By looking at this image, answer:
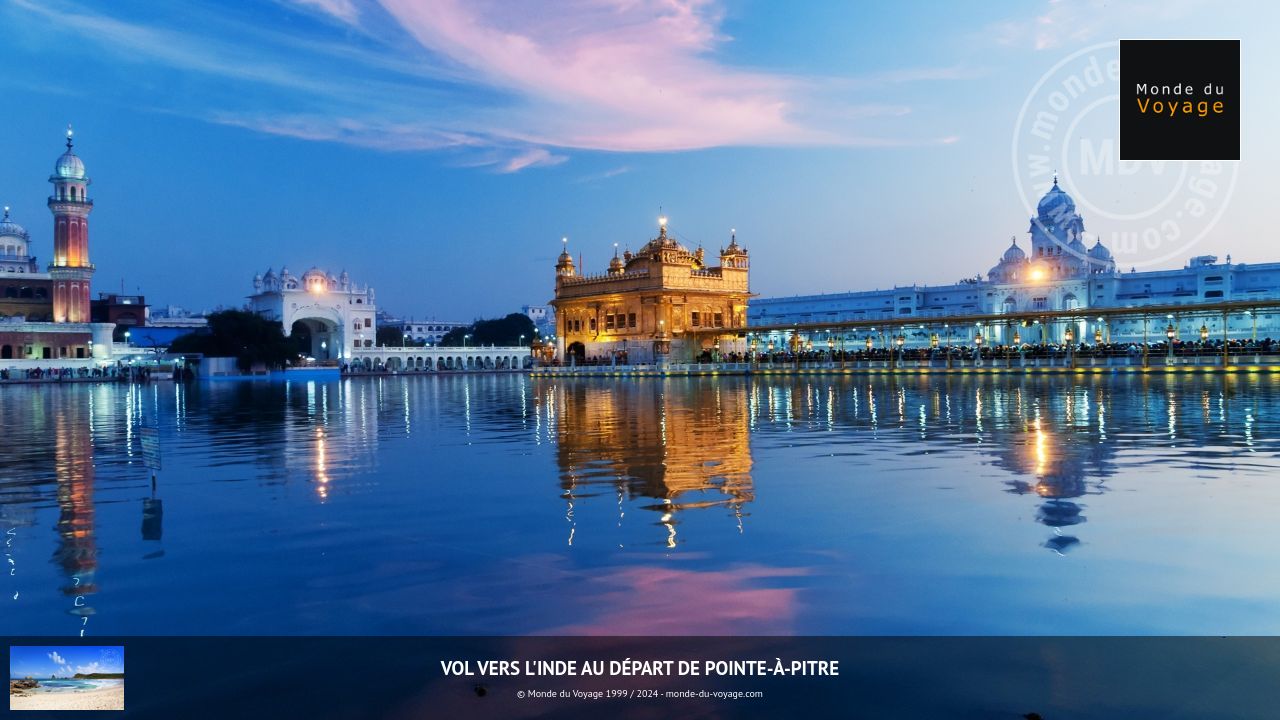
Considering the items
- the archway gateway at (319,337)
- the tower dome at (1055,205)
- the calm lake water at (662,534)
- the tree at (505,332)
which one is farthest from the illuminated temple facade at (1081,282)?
the calm lake water at (662,534)

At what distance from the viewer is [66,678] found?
443 centimetres

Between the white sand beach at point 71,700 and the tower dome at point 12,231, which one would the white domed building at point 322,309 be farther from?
the white sand beach at point 71,700

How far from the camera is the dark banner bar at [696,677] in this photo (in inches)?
157

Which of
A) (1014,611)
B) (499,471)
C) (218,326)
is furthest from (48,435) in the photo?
(218,326)

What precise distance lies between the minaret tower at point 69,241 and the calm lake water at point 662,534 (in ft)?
244

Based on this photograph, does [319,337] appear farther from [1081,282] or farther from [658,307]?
[1081,282]

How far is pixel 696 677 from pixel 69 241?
8939cm

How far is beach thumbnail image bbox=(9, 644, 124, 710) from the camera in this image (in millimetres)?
4223

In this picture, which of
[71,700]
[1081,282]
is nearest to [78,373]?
[71,700]

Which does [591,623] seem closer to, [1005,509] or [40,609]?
[40,609]

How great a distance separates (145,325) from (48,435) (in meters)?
98.2

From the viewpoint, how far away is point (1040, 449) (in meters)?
12.7

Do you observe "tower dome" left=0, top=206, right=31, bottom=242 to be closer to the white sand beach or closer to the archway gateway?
the archway gateway

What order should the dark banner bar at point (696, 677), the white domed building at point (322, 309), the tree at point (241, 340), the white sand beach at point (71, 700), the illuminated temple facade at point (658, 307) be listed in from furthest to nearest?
the white domed building at point (322, 309) → the tree at point (241, 340) → the illuminated temple facade at point (658, 307) → the white sand beach at point (71, 700) → the dark banner bar at point (696, 677)
